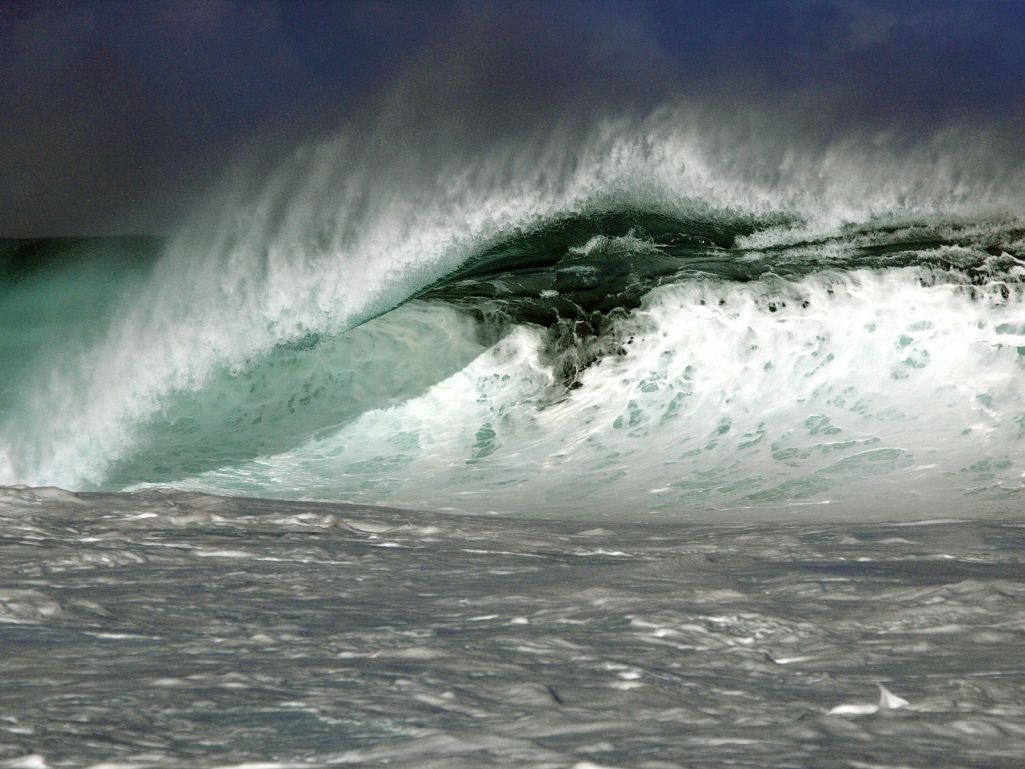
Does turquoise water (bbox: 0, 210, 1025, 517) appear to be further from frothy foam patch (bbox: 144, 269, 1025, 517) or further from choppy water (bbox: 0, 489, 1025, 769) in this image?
choppy water (bbox: 0, 489, 1025, 769)

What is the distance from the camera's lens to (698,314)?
581 centimetres

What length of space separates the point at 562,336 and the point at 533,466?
1280mm

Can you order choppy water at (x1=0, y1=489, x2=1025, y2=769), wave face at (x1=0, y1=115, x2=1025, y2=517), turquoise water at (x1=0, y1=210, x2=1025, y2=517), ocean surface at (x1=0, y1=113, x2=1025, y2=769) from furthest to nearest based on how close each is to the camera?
wave face at (x1=0, y1=115, x2=1025, y2=517), turquoise water at (x1=0, y1=210, x2=1025, y2=517), ocean surface at (x1=0, y1=113, x2=1025, y2=769), choppy water at (x1=0, y1=489, x2=1025, y2=769)

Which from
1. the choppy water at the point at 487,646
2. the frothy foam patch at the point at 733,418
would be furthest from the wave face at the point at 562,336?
the choppy water at the point at 487,646

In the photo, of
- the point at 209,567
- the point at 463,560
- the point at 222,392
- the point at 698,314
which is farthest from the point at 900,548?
the point at 222,392

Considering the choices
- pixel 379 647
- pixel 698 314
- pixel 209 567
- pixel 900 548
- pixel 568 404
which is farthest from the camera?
pixel 698 314

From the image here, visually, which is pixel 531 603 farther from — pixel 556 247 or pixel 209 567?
pixel 556 247

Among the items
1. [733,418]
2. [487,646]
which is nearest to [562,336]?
[733,418]

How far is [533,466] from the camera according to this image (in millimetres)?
4742

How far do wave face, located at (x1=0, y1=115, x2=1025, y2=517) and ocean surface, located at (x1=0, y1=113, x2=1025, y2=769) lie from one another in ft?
0.07

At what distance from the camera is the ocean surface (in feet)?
4.20

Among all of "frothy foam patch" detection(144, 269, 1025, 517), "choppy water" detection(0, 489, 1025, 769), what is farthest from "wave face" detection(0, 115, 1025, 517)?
"choppy water" detection(0, 489, 1025, 769)

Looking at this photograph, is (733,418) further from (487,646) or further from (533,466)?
(487,646)

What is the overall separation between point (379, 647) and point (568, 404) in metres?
3.85
